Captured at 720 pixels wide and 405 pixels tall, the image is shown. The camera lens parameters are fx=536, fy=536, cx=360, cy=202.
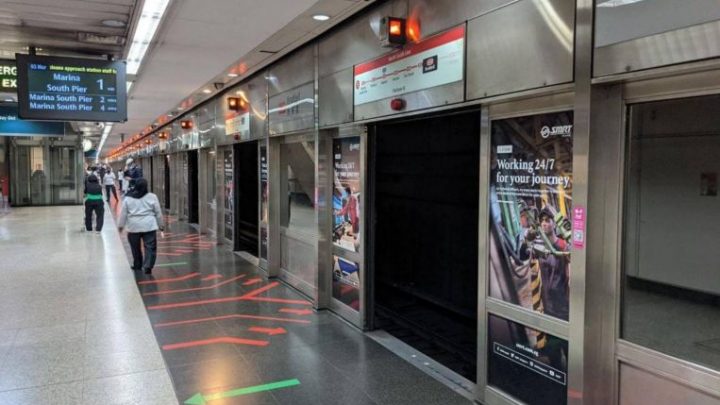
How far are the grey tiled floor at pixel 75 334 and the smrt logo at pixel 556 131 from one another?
261 cm

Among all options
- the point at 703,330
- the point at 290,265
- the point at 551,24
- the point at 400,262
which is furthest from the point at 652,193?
the point at 290,265

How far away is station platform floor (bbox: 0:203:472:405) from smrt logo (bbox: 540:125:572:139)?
1.71 m

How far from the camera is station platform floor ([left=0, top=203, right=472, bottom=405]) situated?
3.36 metres

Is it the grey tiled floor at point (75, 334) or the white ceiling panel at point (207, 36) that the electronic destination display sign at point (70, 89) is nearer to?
the white ceiling panel at point (207, 36)

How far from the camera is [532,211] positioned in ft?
9.27

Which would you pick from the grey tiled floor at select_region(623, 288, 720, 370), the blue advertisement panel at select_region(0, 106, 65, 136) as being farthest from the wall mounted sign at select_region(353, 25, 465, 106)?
the blue advertisement panel at select_region(0, 106, 65, 136)

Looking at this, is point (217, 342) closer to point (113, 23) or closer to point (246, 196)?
point (113, 23)

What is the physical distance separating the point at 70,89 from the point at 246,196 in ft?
12.4

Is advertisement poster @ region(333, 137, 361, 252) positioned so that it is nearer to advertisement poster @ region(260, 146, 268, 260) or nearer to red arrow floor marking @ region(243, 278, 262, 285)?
red arrow floor marking @ region(243, 278, 262, 285)

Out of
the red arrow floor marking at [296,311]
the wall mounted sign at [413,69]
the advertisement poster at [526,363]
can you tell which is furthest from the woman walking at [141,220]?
the advertisement poster at [526,363]

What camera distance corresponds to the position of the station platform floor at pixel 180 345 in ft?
11.0

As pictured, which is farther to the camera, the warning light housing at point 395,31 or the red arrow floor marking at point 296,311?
the red arrow floor marking at point 296,311

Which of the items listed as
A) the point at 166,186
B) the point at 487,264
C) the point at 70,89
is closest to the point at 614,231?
the point at 487,264

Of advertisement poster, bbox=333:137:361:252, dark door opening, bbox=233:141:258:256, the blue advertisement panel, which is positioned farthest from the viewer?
the blue advertisement panel
